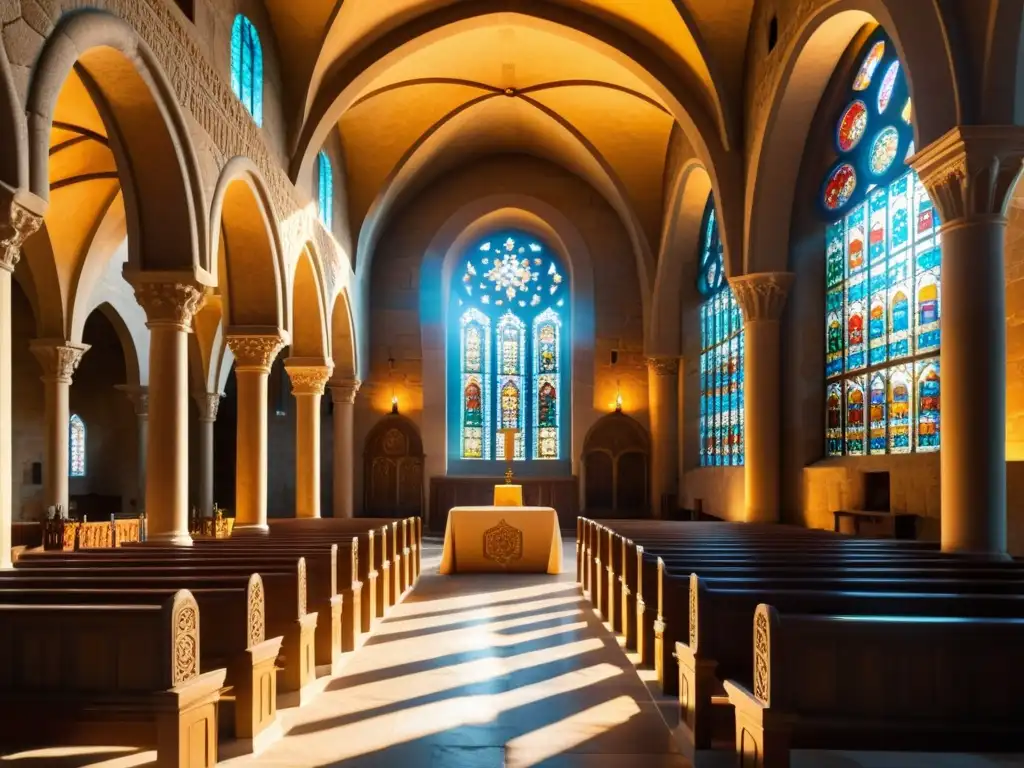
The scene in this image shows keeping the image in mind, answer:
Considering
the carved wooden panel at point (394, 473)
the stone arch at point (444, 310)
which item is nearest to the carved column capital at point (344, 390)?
the carved wooden panel at point (394, 473)

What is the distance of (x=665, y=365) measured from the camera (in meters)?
21.4

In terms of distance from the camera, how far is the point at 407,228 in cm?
2298

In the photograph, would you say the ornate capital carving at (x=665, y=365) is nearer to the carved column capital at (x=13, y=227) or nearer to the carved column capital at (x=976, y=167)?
the carved column capital at (x=976, y=167)

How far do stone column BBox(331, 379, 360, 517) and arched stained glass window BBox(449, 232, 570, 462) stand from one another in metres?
2.95

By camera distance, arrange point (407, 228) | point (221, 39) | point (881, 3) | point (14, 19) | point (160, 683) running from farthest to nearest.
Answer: point (407, 228)
point (221, 39)
point (881, 3)
point (14, 19)
point (160, 683)

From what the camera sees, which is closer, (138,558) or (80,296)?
(138,558)

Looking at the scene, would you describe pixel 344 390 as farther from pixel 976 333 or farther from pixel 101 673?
pixel 101 673

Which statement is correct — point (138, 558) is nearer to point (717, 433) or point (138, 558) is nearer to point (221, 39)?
point (221, 39)

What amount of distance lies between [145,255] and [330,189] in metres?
8.81

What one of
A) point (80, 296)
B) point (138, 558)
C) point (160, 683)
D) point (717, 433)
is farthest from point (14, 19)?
point (717, 433)

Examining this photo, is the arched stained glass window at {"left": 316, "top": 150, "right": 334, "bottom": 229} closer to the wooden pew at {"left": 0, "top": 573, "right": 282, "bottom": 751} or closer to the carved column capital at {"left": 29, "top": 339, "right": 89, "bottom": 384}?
the carved column capital at {"left": 29, "top": 339, "right": 89, "bottom": 384}

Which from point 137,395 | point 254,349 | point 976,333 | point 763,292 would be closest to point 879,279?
point 763,292

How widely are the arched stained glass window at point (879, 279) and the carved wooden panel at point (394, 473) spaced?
37.7 feet

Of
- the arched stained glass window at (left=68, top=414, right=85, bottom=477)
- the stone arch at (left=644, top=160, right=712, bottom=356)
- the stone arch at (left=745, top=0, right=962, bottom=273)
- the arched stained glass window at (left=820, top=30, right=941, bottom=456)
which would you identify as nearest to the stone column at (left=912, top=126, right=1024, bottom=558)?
the stone arch at (left=745, top=0, right=962, bottom=273)
